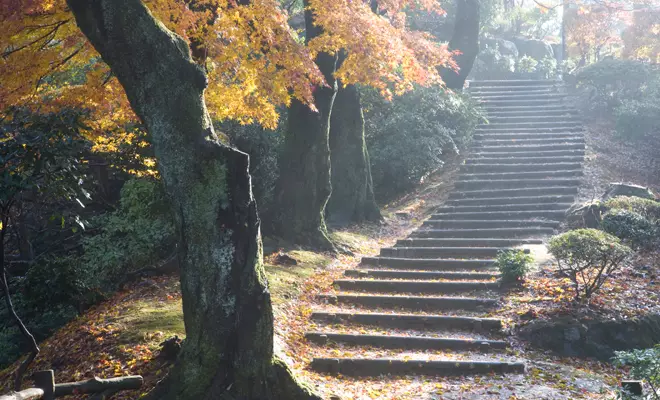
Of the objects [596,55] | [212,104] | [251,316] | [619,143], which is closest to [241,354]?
[251,316]

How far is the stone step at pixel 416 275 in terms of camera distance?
12.2m

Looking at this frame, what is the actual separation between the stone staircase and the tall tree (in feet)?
7.04

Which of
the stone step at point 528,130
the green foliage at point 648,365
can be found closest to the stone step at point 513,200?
the stone step at point 528,130

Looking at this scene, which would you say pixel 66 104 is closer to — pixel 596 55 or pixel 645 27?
pixel 645 27

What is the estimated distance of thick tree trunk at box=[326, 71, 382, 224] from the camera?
55.4 feet

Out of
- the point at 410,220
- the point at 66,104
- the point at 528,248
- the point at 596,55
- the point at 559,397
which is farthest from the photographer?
the point at 596,55

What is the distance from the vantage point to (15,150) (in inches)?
260

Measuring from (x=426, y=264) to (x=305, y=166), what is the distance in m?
3.60

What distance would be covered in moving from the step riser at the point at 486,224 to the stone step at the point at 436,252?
7.85 ft

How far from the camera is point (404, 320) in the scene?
34.0 ft

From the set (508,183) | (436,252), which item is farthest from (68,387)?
(508,183)

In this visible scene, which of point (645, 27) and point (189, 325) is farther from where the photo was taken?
point (645, 27)

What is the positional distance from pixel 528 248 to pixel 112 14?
410 inches

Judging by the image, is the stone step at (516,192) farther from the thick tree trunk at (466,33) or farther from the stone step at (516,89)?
the stone step at (516,89)
